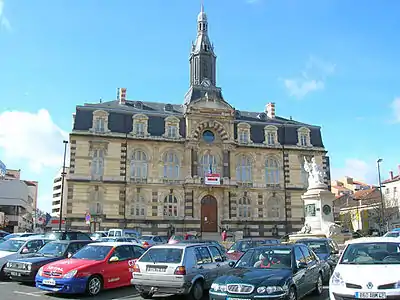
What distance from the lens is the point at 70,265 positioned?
12305 millimetres

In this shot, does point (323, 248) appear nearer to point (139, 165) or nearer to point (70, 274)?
point (70, 274)

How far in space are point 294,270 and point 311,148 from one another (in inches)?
1516

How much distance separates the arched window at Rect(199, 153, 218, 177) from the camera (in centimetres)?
4336

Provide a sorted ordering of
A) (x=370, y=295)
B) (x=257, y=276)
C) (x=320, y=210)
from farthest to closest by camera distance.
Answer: (x=320, y=210), (x=257, y=276), (x=370, y=295)

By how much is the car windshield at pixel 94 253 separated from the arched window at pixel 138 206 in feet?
90.5

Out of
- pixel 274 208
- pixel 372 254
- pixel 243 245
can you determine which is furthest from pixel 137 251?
pixel 274 208

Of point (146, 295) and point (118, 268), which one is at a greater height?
point (118, 268)

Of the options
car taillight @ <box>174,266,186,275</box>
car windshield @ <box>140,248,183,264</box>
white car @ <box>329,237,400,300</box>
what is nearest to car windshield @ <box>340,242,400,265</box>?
white car @ <box>329,237,400,300</box>

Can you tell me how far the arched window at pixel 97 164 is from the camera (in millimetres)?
40969

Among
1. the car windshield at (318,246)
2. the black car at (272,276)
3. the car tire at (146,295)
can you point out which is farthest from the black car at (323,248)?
the car tire at (146,295)

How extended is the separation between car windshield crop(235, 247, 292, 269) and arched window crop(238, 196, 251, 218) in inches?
Result: 1290

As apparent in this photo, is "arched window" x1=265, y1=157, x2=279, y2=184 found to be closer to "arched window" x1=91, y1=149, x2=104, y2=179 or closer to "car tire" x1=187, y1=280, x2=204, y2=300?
"arched window" x1=91, y1=149, x2=104, y2=179

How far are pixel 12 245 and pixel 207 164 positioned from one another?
2786 centimetres

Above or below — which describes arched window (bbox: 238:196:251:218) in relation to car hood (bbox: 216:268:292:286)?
above
